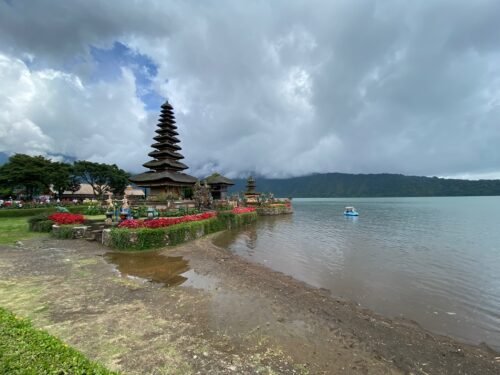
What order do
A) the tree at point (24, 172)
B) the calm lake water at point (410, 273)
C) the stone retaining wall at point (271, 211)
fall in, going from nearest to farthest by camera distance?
the calm lake water at point (410, 273) → the tree at point (24, 172) → the stone retaining wall at point (271, 211)

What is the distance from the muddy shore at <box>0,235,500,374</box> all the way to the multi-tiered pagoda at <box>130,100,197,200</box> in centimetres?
2382

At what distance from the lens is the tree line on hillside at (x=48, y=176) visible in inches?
1729

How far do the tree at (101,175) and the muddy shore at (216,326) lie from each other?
189 ft

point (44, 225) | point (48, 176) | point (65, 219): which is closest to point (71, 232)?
point (65, 219)

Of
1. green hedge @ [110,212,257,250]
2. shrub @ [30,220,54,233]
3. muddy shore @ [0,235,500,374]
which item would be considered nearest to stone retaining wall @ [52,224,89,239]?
shrub @ [30,220,54,233]

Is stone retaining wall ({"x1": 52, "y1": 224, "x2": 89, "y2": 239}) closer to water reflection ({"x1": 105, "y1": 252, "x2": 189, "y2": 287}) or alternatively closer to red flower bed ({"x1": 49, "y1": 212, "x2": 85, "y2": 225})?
red flower bed ({"x1": 49, "y1": 212, "x2": 85, "y2": 225})

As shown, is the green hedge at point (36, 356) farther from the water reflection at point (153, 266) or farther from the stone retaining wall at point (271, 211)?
the stone retaining wall at point (271, 211)

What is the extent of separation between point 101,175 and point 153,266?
201 feet

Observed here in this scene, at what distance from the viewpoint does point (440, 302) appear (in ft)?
31.0

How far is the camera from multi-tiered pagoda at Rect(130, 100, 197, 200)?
34.2 m

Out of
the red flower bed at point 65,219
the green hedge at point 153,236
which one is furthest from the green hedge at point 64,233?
the green hedge at point 153,236

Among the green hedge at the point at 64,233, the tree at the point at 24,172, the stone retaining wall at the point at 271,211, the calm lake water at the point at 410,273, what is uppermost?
the tree at the point at 24,172

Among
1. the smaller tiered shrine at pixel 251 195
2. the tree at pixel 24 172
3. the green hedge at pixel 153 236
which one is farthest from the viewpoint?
the smaller tiered shrine at pixel 251 195

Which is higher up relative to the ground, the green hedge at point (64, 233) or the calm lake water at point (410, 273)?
the green hedge at point (64, 233)
